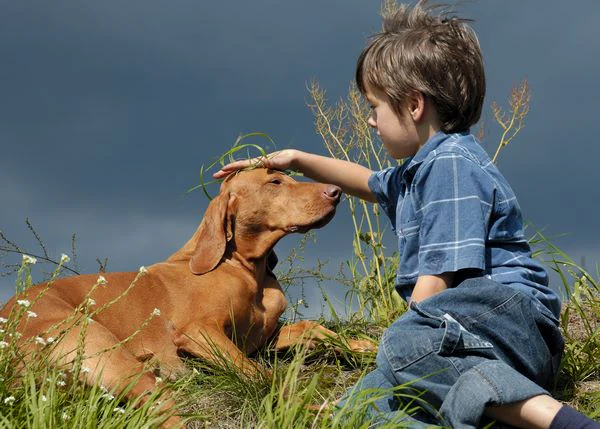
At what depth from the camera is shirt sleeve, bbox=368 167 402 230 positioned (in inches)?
171

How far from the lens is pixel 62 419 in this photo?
281 centimetres

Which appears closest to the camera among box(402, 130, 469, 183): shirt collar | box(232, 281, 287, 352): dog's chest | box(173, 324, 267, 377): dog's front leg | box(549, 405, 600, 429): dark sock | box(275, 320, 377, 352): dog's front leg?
box(549, 405, 600, 429): dark sock

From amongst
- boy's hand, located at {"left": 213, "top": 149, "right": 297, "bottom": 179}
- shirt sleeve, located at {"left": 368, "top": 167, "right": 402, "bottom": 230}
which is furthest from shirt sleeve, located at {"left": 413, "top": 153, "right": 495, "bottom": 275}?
boy's hand, located at {"left": 213, "top": 149, "right": 297, "bottom": 179}

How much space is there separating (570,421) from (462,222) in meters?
0.88

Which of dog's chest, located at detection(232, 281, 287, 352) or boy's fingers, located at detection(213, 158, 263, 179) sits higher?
boy's fingers, located at detection(213, 158, 263, 179)

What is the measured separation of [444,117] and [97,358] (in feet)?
6.54

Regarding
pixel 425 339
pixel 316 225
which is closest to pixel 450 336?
pixel 425 339

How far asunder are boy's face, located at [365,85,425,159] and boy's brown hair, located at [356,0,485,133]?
0.14 feet

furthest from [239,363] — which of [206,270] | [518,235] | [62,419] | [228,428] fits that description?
[518,235]

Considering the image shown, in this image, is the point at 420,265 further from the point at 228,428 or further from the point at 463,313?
the point at 228,428

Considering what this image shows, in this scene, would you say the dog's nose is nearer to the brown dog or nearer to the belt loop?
the brown dog

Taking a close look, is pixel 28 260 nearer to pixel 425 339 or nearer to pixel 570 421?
pixel 425 339

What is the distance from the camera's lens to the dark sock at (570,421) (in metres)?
3.01

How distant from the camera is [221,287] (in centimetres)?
443
